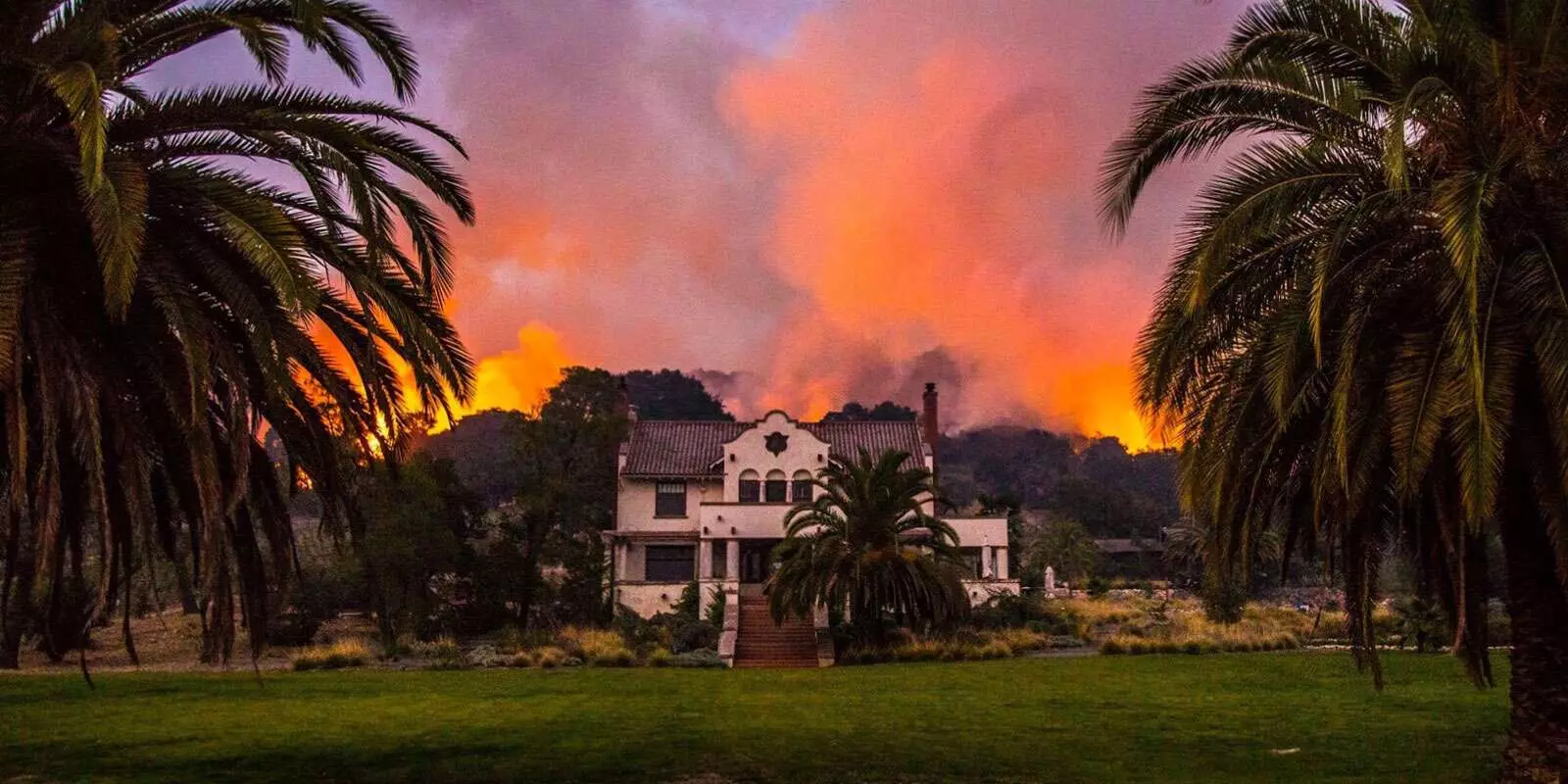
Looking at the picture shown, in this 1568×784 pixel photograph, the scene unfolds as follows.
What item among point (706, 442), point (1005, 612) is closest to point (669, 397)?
point (706, 442)

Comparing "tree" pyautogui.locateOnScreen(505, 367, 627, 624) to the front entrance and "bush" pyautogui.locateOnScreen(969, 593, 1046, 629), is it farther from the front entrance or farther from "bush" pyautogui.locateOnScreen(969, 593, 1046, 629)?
"bush" pyautogui.locateOnScreen(969, 593, 1046, 629)

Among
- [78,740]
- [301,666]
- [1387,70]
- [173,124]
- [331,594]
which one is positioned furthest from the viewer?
[331,594]

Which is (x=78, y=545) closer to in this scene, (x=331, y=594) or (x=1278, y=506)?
(x=1278, y=506)

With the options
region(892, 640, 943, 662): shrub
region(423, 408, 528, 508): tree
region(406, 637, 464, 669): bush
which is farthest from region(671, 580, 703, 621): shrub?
region(423, 408, 528, 508): tree

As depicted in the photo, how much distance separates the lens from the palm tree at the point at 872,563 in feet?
116

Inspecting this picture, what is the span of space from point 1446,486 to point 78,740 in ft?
55.9

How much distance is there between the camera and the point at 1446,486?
37.6 feet

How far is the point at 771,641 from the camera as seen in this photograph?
129 feet

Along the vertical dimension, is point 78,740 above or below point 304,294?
below

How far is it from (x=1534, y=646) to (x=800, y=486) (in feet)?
128

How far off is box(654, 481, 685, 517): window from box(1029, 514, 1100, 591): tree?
28.0 m

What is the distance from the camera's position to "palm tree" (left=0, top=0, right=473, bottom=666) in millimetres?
9367

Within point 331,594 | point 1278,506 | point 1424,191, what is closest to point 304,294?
point 1424,191

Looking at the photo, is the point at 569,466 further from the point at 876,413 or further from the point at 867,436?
the point at 876,413
